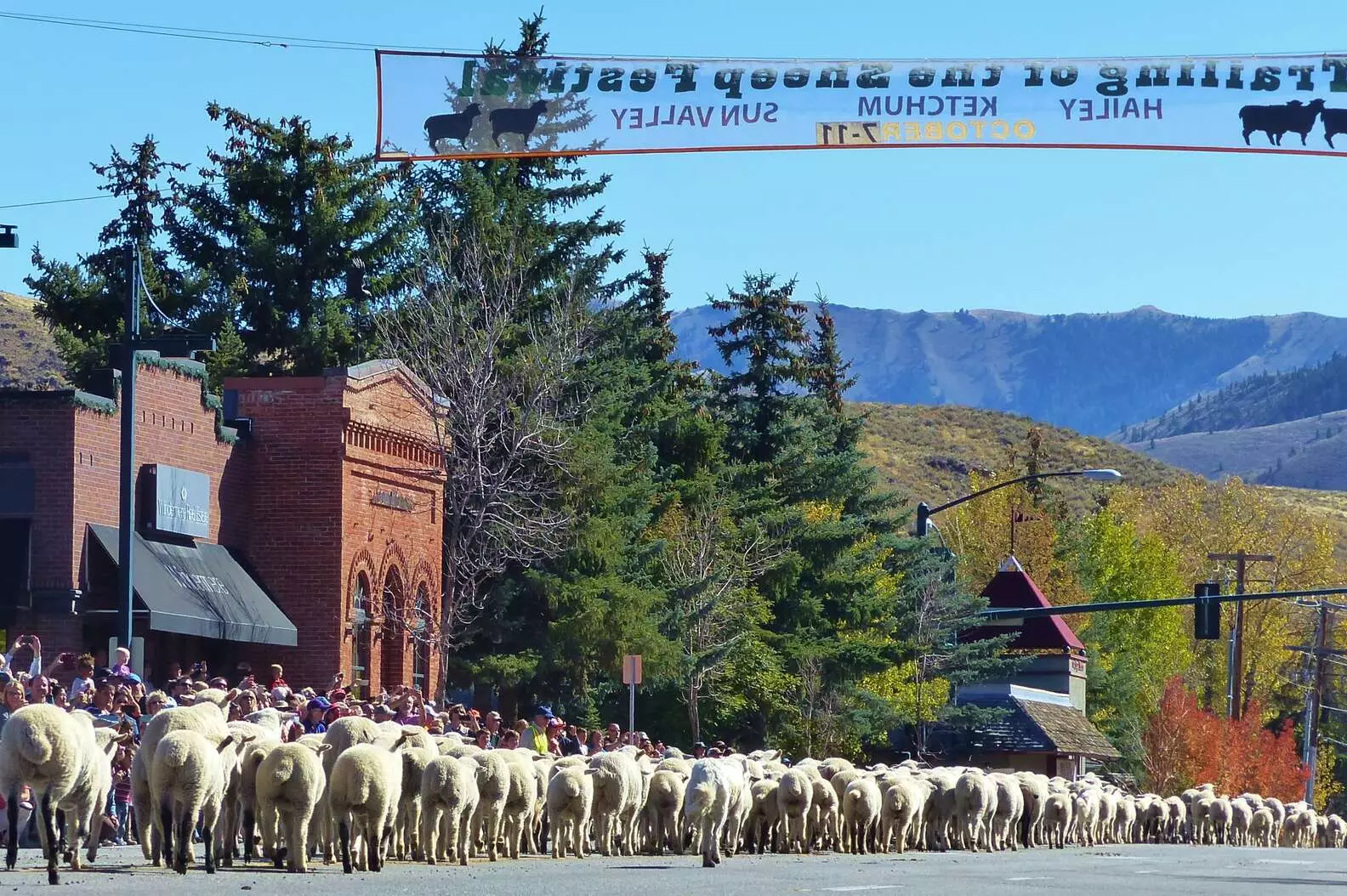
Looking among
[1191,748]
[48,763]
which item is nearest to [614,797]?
[48,763]

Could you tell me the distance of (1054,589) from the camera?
3204 inches

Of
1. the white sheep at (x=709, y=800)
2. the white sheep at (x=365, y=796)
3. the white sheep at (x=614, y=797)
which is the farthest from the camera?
the white sheep at (x=614, y=797)

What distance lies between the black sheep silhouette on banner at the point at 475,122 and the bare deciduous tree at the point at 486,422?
54.0 feet

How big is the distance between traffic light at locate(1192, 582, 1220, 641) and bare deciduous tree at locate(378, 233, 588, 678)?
12.9m

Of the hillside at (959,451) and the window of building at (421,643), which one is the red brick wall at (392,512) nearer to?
the window of building at (421,643)

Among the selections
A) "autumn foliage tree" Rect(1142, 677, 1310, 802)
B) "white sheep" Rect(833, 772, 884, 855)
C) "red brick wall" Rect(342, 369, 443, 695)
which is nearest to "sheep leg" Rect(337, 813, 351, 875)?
"white sheep" Rect(833, 772, 884, 855)

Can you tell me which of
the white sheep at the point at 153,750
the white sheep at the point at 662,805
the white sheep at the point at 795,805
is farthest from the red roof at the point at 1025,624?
the white sheep at the point at 153,750

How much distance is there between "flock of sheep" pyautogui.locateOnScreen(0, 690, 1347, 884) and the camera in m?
18.3

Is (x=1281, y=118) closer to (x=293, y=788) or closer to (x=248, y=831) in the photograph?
(x=293, y=788)

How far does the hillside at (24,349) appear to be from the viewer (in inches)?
4611

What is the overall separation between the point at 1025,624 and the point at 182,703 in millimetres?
53137

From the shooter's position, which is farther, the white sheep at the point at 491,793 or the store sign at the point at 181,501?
the store sign at the point at 181,501

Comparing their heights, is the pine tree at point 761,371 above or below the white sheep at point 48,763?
above

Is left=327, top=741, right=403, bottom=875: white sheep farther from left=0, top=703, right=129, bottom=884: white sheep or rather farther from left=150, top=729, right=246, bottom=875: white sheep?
left=0, top=703, right=129, bottom=884: white sheep
